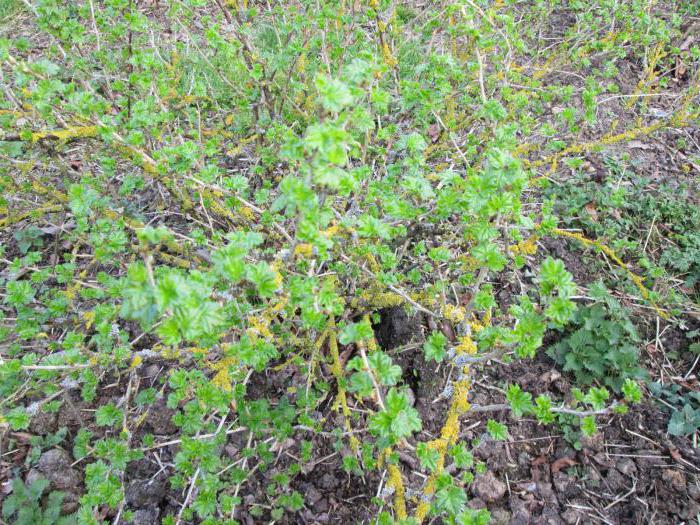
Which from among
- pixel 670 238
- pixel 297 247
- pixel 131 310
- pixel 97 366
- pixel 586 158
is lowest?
pixel 670 238

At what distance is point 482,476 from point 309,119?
2138 millimetres

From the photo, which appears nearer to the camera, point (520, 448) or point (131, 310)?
point (131, 310)

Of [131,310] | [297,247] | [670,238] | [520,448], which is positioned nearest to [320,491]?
[520,448]

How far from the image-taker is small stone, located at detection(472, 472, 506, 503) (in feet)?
7.45

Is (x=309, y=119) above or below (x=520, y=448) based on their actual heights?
above

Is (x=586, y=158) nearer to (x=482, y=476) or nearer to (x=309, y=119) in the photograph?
(x=309, y=119)

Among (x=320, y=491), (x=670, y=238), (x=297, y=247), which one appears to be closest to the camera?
(x=297, y=247)

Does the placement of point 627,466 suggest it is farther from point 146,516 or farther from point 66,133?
point 66,133

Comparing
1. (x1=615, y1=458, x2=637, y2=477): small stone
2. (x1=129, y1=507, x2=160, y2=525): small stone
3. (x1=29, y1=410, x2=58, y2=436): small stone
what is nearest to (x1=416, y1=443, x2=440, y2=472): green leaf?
(x1=129, y1=507, x2=160, y2=525): small stone

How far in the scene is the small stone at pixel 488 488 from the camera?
2270 millimetres

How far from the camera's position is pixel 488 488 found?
90.3 inches

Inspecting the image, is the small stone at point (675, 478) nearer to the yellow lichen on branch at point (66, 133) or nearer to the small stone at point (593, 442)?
the small stone at point (593, 442)

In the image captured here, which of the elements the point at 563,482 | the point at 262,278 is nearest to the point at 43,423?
the point at 262,278

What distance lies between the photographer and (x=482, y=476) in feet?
7.63
